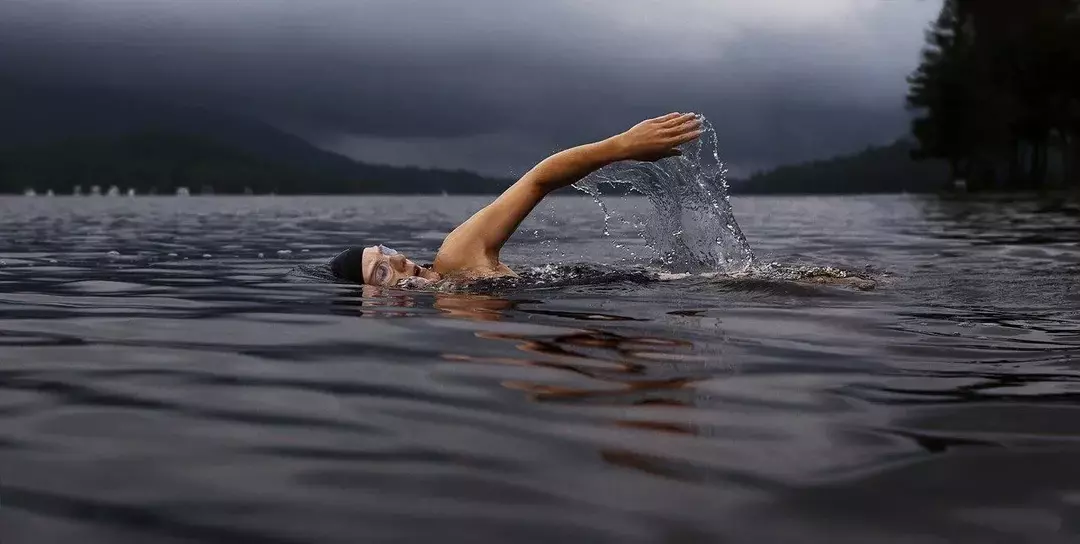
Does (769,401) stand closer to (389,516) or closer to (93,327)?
(389,516)

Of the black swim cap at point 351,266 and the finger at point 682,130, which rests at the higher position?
the finger at point 682,130

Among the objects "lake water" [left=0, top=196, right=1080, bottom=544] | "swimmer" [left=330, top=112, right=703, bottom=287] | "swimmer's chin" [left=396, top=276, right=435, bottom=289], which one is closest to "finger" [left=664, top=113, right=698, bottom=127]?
"swimmer" [left=330, top=112, right=703, bottom=287]

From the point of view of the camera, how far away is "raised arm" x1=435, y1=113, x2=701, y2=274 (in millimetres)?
7434

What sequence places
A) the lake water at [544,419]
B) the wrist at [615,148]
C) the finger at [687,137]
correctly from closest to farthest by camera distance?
the lake water at [544,419] < the finger at [687,137] < the wrist at [615,148]

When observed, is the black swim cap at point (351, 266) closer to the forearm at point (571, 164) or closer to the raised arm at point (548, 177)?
the raised arm at point (548, 177)

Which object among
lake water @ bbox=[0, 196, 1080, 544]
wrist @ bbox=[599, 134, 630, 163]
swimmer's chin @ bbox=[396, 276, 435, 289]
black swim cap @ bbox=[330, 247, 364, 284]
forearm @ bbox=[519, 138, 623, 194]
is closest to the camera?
lake water @ bbox=[0, 196, 1080, 544]

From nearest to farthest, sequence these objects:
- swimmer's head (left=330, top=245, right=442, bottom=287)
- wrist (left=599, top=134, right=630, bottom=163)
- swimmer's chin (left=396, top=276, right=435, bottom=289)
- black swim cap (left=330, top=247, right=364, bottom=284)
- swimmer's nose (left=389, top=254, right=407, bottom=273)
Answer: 1. wrist (left=599, top=134, right=630, bottom=163)
2. swimmer's chin (left=396, top=276, right=435, bottom=289)
3. swimmer's head (left=330, top=245, right=442, bottom=287)
4. swimmer's nose (left=389, top=254, right=407, bottom=273)
5. black swim cap (left=330, top=247, right=364, bottom=284)

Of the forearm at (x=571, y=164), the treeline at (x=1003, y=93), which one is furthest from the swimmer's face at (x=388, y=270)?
the treeline at (x=1003, y=93)

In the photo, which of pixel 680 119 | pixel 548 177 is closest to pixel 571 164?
pixel 548 177

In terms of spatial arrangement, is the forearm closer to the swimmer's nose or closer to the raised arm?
the raised arm

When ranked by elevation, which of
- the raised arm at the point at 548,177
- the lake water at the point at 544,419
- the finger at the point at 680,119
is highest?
the finger at the point at 680,119

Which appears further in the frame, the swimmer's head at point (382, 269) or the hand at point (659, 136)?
the swimmer's head at point (382, 269)

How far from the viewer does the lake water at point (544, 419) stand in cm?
261

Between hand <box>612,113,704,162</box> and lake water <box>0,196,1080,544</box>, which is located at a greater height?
hand <box>612,113,704,162</box>
